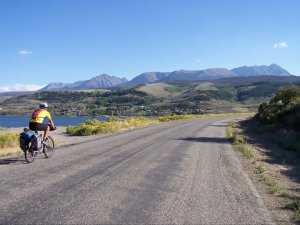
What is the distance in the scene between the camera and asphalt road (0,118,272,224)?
304 inches

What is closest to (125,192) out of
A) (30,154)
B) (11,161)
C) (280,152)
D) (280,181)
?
(30,154)

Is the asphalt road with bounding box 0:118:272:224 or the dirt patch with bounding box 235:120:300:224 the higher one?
the asphalt road with bounding box 0:118:272:224

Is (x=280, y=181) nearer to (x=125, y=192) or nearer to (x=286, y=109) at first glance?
(x=125, y=192)

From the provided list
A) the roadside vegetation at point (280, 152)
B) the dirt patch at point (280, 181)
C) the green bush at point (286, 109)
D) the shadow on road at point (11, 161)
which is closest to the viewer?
the dirt patch at point (280, 181)

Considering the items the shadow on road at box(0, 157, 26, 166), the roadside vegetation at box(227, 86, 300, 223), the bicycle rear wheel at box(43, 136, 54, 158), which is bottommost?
the roadside vegetation at box(227, 86, 300, 223)

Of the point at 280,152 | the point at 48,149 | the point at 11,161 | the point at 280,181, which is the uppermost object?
the point at 48,149

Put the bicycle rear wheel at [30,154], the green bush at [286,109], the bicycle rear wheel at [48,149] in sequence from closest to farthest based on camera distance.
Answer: the bicycle rear wheel at [30,154] < the bicycle rear wheel at [48,149] < the green bush at [286,109]

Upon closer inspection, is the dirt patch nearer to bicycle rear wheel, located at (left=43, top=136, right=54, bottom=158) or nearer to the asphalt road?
the asphalt road

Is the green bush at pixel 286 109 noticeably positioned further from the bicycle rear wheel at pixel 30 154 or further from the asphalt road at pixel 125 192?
the bicycle rear wheel at pixel 30 154

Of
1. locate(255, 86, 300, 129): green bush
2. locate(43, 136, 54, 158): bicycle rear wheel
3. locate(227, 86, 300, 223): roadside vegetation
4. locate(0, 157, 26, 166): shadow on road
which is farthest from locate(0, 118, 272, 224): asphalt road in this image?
locate(255, 86, 300, 129): green bush

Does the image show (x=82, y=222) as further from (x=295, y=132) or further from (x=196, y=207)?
(x=295, y=132)

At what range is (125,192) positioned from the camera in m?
9.74

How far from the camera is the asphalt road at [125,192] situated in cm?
771

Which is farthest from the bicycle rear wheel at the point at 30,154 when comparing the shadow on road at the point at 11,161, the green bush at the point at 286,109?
the green bush at the point at 286,109
